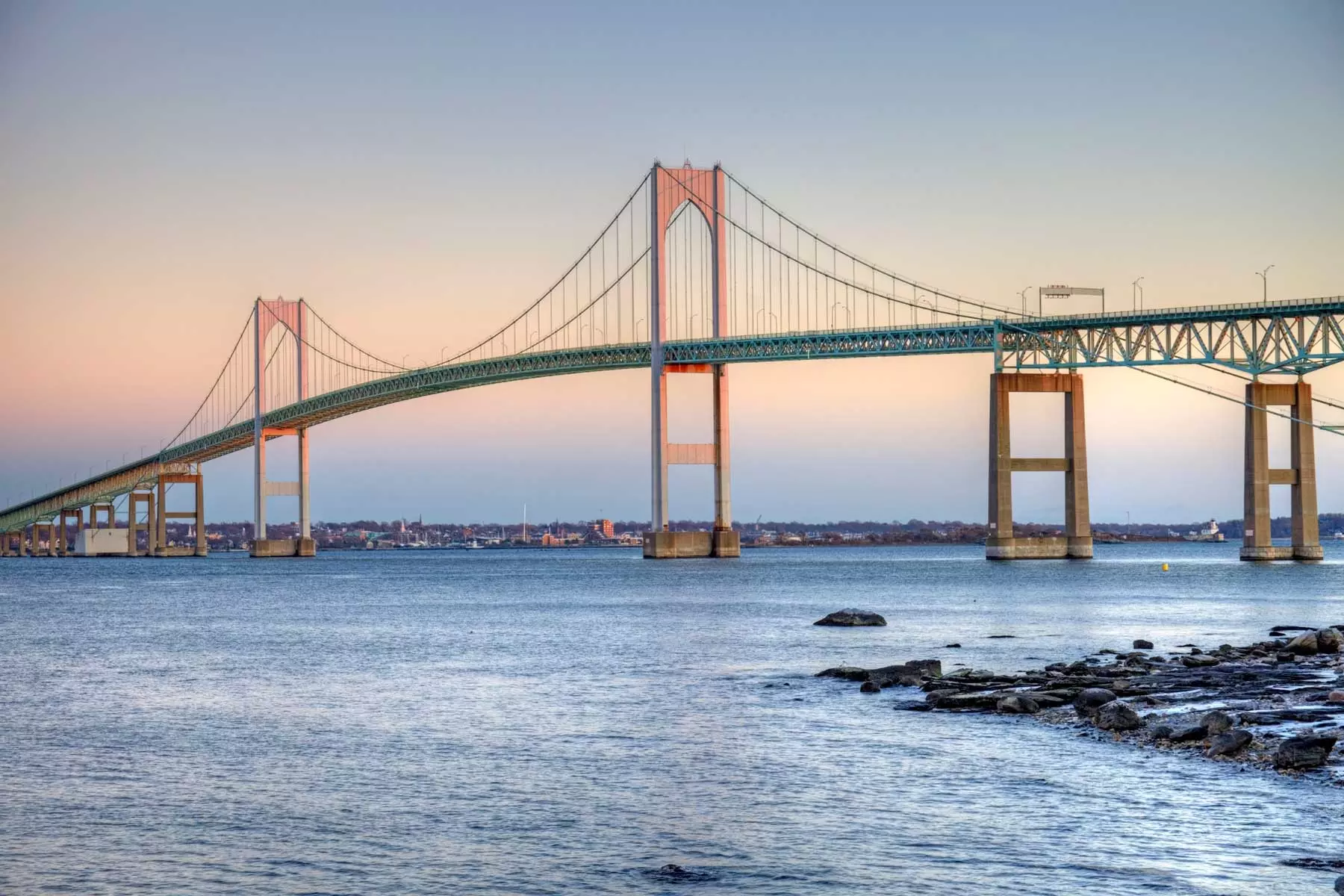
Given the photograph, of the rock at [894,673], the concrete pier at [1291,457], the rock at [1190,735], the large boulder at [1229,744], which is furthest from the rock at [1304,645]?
the concrete pier at [1291,457]

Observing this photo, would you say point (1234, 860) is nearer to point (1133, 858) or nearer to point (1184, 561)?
point (1133, 858)

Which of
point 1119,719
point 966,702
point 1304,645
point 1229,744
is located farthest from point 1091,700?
point 1304,645

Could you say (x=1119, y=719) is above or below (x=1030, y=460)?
below

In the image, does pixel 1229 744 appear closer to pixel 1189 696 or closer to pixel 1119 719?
pixel 1119 719

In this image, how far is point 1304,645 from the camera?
80.0 feet

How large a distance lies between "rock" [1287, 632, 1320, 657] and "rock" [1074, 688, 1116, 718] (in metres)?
6.62

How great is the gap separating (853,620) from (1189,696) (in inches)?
622

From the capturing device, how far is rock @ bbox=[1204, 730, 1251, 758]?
→ 15367mm

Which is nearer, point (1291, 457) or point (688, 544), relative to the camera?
point (1291, 457)

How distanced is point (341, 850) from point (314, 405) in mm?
82709

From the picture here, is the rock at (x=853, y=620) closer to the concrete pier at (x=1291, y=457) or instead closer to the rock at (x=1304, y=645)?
the rock at (x=1304, y=645)

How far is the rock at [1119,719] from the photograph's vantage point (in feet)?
55.8

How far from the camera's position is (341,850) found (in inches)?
480

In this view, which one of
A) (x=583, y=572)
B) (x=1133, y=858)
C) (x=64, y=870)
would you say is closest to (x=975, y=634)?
(x=1133, y=858)
